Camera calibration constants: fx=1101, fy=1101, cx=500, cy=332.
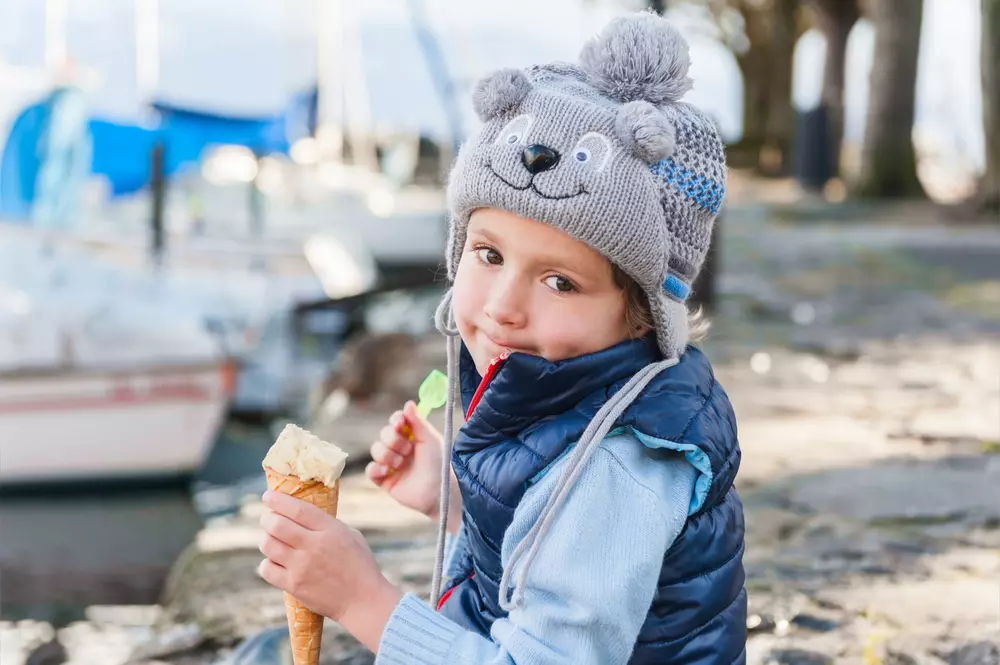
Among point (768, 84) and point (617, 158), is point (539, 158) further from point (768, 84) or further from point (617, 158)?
point (768, 84)

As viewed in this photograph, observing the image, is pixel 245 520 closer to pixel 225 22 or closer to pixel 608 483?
pixel 608 483

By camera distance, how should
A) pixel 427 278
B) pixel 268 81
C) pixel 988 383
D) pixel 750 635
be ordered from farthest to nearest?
pixel 268 81 < pixel 427 278 < pixel 988 383 < pixel 750 635

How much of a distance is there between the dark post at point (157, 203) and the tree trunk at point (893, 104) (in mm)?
9355

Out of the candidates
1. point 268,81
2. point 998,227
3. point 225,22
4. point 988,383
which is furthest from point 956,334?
point 225,22

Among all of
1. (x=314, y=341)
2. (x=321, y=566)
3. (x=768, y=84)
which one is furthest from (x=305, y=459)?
(x=768, y=84)

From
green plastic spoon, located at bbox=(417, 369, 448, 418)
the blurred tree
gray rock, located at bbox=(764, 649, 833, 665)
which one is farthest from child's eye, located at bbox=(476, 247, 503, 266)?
the blurred tree

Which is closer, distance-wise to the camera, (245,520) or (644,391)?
(644,391)

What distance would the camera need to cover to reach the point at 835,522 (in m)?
3.16

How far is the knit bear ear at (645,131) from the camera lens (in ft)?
4.90

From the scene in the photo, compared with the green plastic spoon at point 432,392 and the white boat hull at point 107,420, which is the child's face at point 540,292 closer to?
the green plastic spoon at point 432,392

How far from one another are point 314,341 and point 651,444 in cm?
909

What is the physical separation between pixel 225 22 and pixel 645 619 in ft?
59.7

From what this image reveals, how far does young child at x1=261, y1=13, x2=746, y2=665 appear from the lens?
4.73 ft

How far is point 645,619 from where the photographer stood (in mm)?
1527
